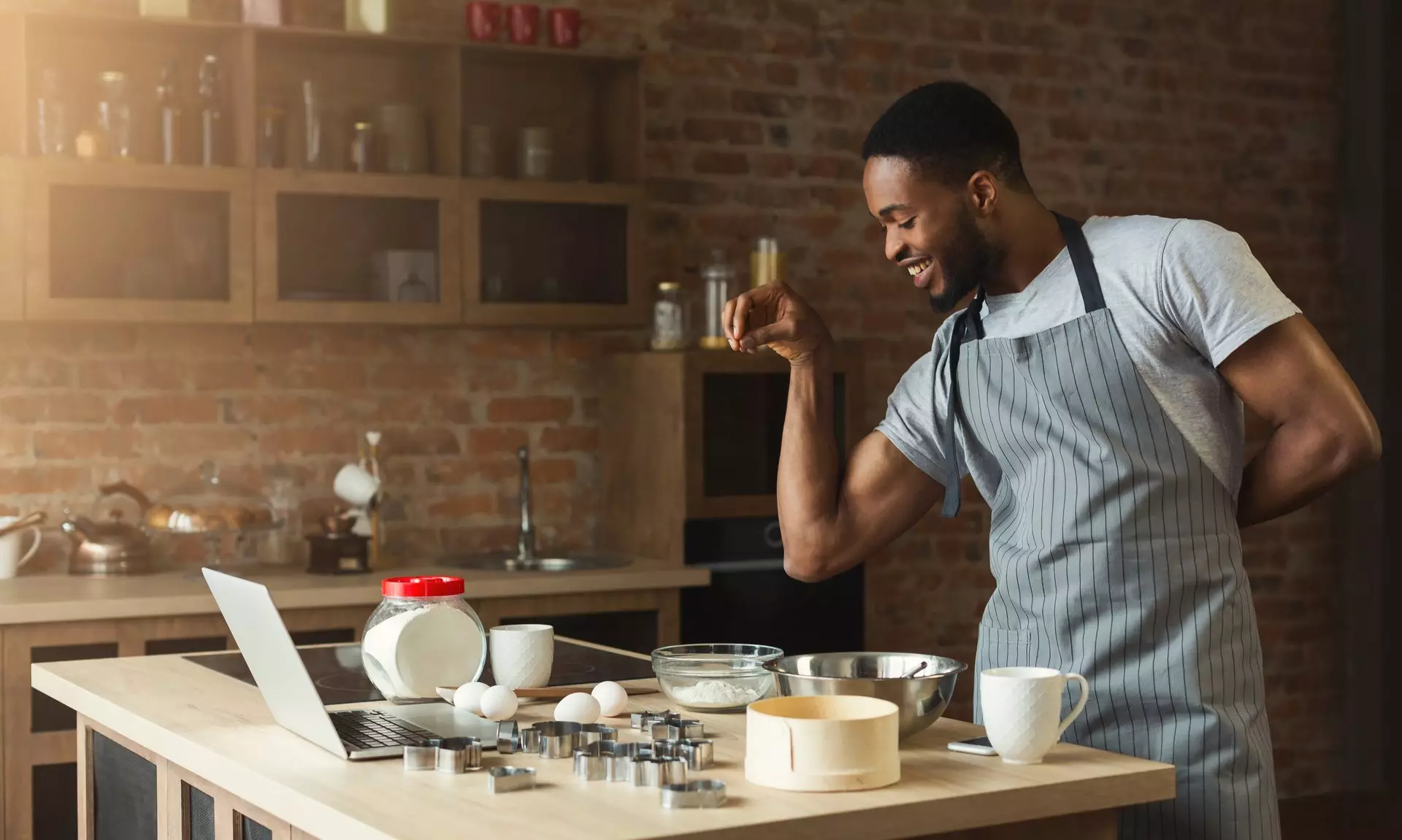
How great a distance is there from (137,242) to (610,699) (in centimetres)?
236

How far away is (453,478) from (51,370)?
3.52 ft

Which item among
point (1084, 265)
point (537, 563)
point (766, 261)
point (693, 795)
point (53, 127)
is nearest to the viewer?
point (693, 795)

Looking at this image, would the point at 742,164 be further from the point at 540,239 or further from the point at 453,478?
A: the point at 453,478

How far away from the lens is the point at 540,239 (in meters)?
4.31

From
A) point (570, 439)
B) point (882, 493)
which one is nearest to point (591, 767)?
point (882, 493)

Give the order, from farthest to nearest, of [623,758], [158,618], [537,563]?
1. [537,563]
2. [158,618]
3. [623,758]

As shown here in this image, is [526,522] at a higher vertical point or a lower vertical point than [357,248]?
lower

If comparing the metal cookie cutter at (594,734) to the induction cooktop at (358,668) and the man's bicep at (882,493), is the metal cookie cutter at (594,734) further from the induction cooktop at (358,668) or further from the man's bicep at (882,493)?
the man's bicep at (882,493)

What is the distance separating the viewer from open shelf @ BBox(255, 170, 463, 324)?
3.97 metres

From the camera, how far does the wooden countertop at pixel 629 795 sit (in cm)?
151

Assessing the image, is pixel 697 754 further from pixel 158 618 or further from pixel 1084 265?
pixel 158 618

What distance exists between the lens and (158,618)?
142 inches

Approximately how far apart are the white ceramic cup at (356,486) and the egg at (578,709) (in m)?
2.29

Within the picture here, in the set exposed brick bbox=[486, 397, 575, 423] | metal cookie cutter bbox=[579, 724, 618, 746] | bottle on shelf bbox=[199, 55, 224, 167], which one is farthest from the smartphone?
exposed brick bbox=[486, 397, 575, 423]
